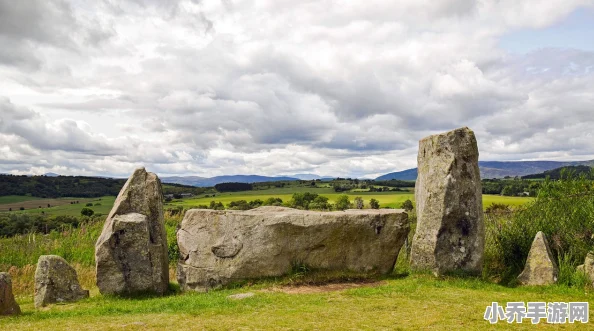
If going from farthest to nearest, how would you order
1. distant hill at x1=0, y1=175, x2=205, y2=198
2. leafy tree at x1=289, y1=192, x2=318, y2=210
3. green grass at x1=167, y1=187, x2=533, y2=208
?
distant hill at x1=0, y1=175, x2=205, y2=198 → green grass at x1=167, y1=187, x2=533, y2=208 → leafy tree at x1=289, y1=192, x2=318, y2=210

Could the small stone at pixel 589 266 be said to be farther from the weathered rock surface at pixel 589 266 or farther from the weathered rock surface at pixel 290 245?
the weathered rock surface at pixel 290 245

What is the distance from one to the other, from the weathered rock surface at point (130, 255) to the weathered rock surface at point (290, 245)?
134cm

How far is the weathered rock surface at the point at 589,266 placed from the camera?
14.9 meters

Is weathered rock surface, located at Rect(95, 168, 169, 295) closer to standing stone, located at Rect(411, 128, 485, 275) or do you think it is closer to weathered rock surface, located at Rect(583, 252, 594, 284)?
standing stone, located at Rect(411, 128, 485, 275)

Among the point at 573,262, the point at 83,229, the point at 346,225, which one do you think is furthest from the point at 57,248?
the point at 573,262

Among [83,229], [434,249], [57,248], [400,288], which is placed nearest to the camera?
[400,288]

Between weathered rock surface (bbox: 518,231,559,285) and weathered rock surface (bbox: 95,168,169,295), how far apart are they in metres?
13.0

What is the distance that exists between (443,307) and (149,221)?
11.2 m

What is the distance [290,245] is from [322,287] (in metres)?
2.03

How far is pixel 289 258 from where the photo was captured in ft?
58.3

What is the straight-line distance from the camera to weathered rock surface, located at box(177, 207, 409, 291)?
17.7 m

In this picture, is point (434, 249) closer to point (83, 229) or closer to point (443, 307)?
point (443, 307)

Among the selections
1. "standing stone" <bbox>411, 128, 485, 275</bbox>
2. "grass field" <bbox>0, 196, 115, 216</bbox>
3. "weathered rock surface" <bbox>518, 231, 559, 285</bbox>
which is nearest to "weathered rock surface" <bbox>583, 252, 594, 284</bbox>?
"weathered rock surface" <bbox>518, 231, 559, 285</bbox>

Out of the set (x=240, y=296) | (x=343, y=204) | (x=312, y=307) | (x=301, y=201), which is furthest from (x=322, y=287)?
(x=301, y=201)
